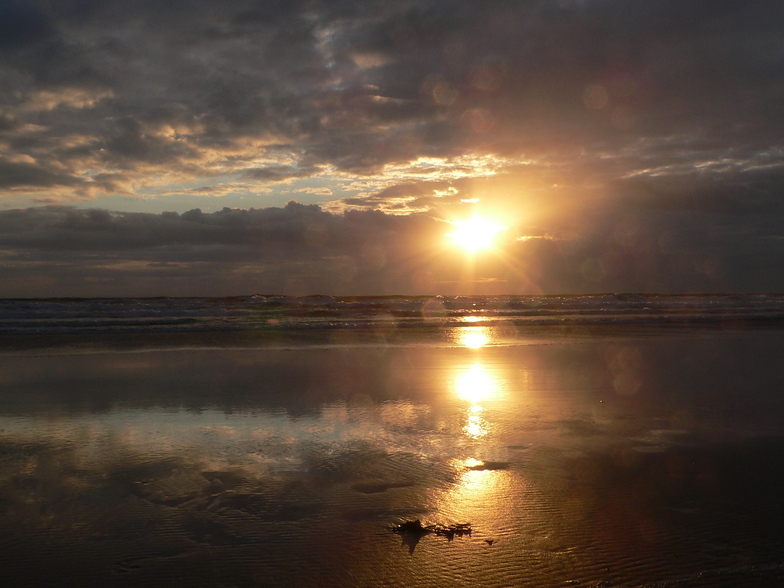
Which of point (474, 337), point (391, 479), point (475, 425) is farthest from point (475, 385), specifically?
point (474, 337)

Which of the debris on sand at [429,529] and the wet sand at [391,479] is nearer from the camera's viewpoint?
the wet sand at [391,479]

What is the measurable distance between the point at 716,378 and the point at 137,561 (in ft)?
35.4

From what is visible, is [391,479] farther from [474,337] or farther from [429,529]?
[474,337]

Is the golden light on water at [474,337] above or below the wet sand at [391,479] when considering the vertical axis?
above

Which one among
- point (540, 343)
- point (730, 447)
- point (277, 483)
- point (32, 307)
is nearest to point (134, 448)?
point (277, 483)

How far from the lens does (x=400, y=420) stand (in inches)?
310

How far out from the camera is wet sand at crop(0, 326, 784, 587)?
3.83 m

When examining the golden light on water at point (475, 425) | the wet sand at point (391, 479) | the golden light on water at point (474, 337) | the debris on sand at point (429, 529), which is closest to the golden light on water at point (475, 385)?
the wet sand at point (391, 479)

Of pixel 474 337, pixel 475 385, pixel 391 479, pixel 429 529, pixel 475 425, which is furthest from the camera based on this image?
pixel 474 337

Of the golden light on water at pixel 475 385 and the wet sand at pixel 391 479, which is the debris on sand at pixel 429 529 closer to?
the wet sand at pixel 391 479

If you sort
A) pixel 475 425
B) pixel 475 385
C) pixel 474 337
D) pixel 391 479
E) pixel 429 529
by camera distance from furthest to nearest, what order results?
1. pixel 474 337
2. pixel 475 385
3. pixel 475 425
4. pixel 391 479
5. pixel 429 529

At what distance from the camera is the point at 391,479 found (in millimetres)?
5469

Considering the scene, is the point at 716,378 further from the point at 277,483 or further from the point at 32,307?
the point at 32,307

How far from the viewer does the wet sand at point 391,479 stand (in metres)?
3.83
